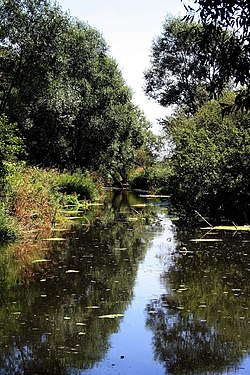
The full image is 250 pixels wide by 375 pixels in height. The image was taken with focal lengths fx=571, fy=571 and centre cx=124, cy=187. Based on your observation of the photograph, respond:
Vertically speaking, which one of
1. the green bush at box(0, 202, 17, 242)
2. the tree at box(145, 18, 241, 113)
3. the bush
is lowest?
the green bush at box(0, 202, 17, 242)

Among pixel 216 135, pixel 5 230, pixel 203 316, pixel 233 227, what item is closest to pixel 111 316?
pixel 203 316

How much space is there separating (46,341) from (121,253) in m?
7.40

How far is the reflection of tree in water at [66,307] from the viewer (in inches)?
272

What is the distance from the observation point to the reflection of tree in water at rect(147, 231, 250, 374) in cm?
696

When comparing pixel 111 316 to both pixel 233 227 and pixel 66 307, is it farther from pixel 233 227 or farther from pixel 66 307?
pixel 233 227

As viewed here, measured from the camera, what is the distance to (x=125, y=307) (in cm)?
938

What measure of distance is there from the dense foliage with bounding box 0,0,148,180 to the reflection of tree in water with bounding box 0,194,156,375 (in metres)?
17.9

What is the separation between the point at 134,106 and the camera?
49500mm

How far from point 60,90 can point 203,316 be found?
2592 cm

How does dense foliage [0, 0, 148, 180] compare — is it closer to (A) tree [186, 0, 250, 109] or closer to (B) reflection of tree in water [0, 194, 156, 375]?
(B) reflection of tree in water [0, 194, 156, 375]

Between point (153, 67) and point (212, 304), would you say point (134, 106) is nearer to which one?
point (153, 67)

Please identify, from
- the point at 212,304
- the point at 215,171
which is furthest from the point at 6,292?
the point at 215,171

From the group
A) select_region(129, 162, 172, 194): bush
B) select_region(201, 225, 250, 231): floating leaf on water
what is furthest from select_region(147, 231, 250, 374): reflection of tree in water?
select_region(129, 162, 172, 194): bush

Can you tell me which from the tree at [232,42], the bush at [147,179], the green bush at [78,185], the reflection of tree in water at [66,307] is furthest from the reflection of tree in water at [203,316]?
the bush at [147,179]
